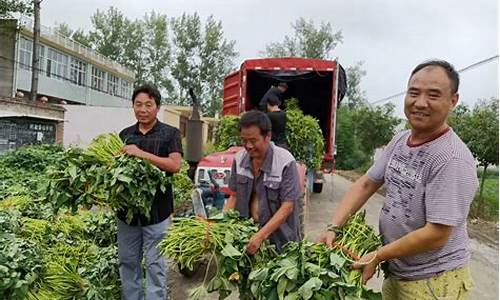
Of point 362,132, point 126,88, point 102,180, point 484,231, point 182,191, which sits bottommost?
point 484,231

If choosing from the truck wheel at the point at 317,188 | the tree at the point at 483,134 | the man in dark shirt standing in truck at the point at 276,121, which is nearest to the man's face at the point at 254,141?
the man in dark shirt standing in truck at the point at 276,121

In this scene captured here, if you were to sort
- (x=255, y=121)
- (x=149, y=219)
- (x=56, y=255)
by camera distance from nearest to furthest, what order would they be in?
(x=255, y=121), (x=149, y=219), (x=56, y=255)

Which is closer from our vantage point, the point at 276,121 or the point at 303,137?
the point at 276,121

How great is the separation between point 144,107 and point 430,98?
85.4 inches

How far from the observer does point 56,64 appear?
34.9 m

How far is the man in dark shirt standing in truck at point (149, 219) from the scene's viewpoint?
340cm

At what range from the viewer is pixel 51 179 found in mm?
3137

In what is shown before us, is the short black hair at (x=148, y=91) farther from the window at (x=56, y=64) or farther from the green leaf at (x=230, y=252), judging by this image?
the window at (x=56, y=64)

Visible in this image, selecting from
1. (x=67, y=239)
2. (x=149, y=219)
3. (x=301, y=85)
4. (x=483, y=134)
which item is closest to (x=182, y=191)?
(x=67, y=239)

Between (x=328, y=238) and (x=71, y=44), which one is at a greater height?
(x=71, y=44)

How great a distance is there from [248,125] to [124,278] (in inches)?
64.8

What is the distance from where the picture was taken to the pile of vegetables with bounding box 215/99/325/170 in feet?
27.4

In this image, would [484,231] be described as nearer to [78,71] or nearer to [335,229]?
[335,229]

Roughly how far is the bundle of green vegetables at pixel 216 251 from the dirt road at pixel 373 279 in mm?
377
